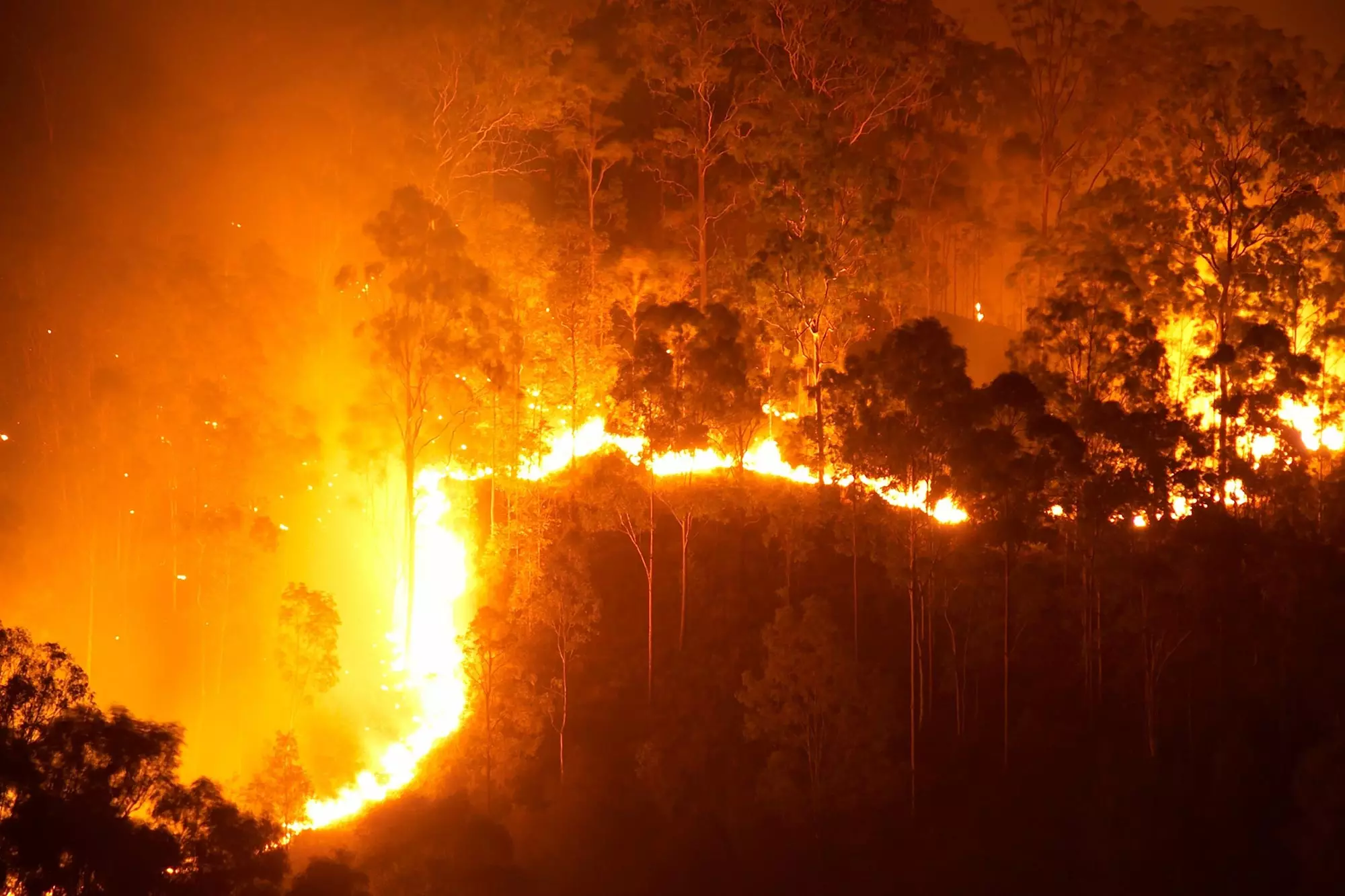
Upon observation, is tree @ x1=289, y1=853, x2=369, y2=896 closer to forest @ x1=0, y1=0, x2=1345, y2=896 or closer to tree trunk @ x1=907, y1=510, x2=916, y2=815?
forest @ x1=0, y1=0, x2=1345, y2=896

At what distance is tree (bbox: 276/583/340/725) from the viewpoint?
43.1 m

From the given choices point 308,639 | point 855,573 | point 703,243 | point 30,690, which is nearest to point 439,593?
point 308,639

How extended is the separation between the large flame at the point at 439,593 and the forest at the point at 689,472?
26 centimetres

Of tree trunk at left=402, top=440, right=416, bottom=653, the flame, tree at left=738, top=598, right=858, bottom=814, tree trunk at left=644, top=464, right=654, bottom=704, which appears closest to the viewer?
tree at left=738, top=598, right=858, bottom=814

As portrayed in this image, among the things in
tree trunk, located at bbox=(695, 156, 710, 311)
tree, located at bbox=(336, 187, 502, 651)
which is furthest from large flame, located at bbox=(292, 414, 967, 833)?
tree trunk, located at bbox=(695, 156, 710, 311)

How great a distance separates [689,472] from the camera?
3869cm

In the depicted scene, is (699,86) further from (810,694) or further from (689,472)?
(810,694)

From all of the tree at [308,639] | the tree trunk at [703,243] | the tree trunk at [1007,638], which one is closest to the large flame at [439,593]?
the tree at [308,639]

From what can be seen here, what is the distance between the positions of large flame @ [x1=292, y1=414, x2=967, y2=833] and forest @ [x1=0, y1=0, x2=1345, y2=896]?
0.26 metres

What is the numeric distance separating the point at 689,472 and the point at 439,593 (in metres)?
13.2

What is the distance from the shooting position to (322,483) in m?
57.5

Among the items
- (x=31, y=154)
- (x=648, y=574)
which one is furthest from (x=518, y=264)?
(x=31, y=154)

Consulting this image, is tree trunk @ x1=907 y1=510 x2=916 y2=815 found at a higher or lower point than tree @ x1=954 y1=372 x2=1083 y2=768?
lower

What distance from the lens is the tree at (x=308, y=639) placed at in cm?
4309
